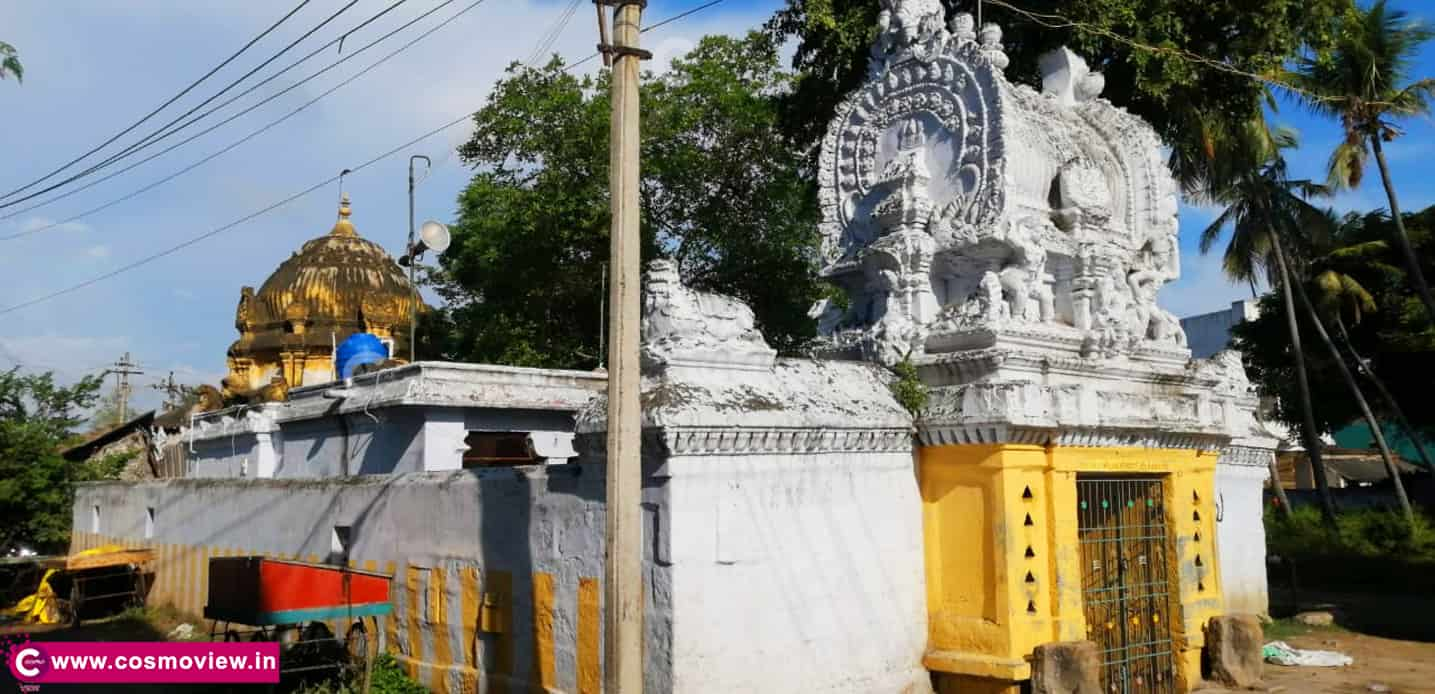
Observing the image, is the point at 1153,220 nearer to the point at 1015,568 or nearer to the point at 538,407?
the point at 1015,568

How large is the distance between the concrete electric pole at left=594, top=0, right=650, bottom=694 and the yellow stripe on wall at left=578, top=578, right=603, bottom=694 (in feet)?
4.66

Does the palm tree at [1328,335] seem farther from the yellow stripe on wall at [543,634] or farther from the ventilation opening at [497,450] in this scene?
the yellow stripe on wall at [543,634]

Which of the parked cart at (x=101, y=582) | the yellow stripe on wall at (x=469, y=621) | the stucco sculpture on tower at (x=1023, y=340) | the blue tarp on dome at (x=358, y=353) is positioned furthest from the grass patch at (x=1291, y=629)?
the parked cart at (x=101, y=582)

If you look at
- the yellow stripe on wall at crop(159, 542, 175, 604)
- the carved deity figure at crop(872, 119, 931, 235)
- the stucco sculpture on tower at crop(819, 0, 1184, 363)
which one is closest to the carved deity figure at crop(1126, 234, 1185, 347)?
the stucco sculpture on tower at crop(819, 0, 1184, 363)

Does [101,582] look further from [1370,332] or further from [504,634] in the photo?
[1370,332]

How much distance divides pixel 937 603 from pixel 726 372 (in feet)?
8.24

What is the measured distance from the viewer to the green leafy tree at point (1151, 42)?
1473cm

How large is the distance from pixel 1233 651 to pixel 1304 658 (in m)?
2.22

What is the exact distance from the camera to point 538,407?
14.4 metres

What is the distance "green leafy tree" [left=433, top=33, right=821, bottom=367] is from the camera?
21.5 metres

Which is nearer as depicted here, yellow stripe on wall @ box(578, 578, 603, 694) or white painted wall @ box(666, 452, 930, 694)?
white painted wall @ box(666, 452, 930, 694)

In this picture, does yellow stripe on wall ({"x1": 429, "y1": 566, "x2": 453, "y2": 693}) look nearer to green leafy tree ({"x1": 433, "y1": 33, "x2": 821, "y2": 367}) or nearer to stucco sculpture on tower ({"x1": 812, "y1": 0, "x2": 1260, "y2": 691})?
stucco sculpture on tower ({"x1": 812, "y1": 0, "x2": 1260, "y2": 691})

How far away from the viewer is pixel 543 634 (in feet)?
26.6

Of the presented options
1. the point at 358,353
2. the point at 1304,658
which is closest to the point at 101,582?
the point at 358,353
